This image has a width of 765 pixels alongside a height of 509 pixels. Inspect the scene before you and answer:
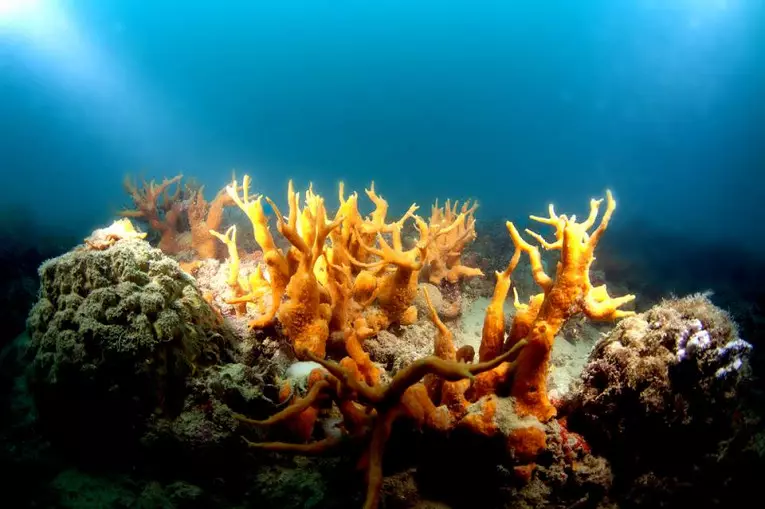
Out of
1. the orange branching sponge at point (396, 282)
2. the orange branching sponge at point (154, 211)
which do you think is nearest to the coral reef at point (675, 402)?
the orange branching sponge at point (396, 282)

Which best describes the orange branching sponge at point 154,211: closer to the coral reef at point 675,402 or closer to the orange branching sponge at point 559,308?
the orange branching sponge at point 559,308

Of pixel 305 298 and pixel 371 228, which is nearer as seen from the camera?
pixel 305 298

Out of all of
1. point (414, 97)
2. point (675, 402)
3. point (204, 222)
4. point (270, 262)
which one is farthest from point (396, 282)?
point (414, 97)

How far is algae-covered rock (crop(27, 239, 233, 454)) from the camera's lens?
2.46m

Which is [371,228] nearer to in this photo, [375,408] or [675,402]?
[375,408]

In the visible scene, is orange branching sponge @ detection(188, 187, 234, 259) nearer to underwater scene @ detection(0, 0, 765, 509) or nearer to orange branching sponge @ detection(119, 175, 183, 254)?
underwater scene @ detection(0, 0, 765, 509)

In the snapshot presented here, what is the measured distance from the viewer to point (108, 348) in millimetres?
2441

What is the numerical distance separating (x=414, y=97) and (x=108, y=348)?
4605 inches

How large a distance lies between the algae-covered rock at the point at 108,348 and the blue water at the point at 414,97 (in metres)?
71.2

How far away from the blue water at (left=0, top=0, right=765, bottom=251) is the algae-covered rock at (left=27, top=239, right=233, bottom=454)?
234 ft

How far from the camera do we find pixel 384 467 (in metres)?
2.61

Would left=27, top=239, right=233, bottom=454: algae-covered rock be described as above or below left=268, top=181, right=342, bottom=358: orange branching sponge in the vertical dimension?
below

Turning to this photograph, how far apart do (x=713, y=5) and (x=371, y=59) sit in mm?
87083

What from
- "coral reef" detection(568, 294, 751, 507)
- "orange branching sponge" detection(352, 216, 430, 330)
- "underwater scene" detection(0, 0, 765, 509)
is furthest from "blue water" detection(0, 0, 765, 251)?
"coral reef" detection(568, 294, 751, 507)
